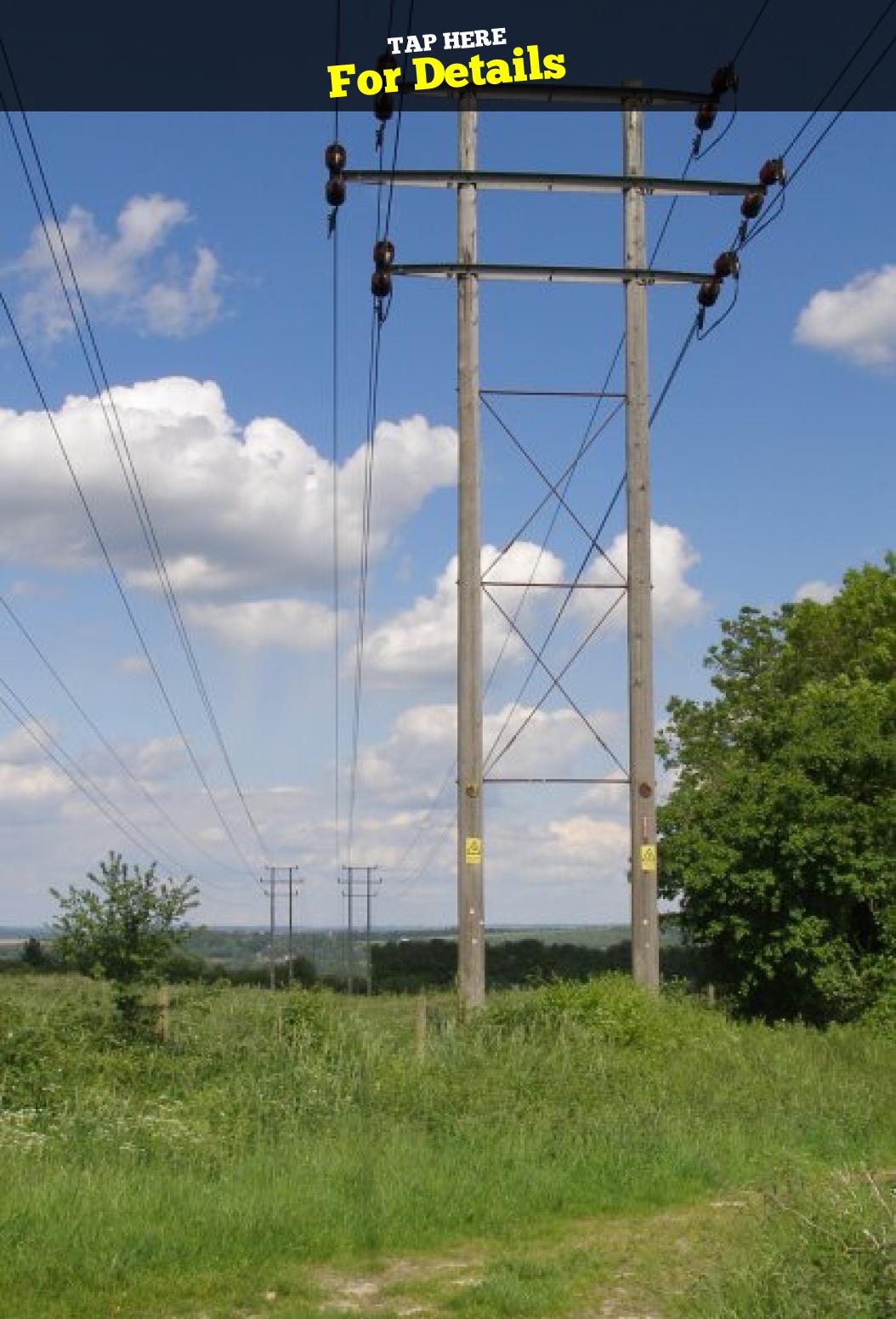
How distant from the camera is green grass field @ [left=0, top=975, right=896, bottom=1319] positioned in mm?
10656

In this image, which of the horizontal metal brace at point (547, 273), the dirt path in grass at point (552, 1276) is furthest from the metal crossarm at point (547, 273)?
the dirt path in grass at point (552, 1276)

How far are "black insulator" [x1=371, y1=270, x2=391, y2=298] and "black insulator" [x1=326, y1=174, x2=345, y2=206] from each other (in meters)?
1.14

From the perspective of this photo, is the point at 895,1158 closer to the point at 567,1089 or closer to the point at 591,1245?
the point at 567,1089

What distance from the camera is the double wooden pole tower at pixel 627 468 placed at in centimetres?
2298

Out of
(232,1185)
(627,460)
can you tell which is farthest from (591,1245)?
(627,460)

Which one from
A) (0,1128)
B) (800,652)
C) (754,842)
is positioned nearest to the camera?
(0,1128)

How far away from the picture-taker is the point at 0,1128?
16.0m

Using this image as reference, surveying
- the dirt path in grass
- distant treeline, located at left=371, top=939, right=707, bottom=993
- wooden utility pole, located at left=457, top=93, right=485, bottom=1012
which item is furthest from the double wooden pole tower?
the dirt path in grass

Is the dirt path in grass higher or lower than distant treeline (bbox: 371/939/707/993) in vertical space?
lower

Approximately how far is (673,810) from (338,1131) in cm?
1722

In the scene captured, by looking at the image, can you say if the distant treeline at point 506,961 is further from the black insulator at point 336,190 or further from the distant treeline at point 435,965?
the black insulator at point 336,190

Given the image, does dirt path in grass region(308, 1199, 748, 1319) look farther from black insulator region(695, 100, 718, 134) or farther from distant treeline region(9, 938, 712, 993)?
black insulator region(695, 100, 718, 134)
